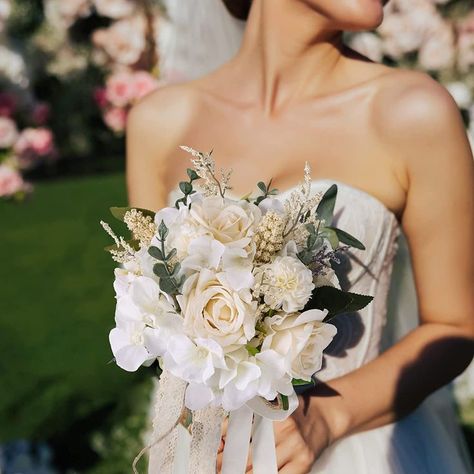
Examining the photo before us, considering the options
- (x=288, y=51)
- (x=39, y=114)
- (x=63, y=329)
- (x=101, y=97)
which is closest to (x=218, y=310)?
(x=288, y=51)

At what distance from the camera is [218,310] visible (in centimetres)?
153

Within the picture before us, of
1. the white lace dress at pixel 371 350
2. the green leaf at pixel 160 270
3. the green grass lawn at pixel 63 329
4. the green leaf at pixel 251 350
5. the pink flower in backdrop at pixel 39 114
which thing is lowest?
the green grass lawn at pixel 63 329

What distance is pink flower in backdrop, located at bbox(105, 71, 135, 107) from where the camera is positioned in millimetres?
7789

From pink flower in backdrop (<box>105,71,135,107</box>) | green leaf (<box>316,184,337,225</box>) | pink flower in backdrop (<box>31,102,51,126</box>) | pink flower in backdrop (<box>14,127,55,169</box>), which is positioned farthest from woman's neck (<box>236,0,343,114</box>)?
pink flower in backdrop (<box>105,71,135,107</box>)

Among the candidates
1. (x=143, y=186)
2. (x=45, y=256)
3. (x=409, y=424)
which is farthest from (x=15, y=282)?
(x=409, y=424)

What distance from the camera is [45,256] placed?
9.55 metres

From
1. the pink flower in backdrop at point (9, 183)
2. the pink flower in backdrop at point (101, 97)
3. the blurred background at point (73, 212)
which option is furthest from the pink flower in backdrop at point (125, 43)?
the pink flower in backdrop at point (9, 183)

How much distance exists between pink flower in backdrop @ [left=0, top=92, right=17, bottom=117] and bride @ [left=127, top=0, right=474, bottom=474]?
4.85 metres

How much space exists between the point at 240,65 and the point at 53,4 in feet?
34.2

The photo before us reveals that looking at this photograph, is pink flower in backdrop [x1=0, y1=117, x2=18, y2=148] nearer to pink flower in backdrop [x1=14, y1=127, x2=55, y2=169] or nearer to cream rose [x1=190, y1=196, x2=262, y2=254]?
pink flower in backdrop [x1=14, y1=127, x2=55, y2=169]

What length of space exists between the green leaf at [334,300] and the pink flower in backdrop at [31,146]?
18.9ft

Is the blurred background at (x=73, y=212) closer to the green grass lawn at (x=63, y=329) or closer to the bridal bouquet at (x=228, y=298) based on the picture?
the green grass lawn at (x=63, y=329)

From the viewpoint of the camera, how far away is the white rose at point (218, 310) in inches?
60.0

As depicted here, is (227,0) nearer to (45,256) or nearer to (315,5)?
(315,5)
